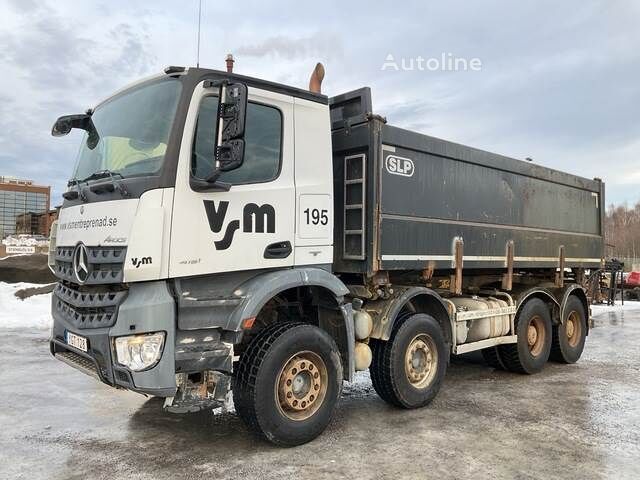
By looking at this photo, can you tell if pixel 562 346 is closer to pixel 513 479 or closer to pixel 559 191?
pixel 559 191

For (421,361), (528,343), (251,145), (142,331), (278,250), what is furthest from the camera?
(528,343)

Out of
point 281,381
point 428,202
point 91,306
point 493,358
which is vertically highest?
point 428,202

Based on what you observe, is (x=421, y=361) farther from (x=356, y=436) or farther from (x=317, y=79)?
(x=317, y=79)

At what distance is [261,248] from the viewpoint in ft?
14.4

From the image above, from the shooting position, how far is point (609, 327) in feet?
42.6

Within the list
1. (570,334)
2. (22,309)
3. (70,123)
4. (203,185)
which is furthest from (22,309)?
(570,334)

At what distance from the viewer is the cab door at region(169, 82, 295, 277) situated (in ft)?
12.9

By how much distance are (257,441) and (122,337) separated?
155 cm

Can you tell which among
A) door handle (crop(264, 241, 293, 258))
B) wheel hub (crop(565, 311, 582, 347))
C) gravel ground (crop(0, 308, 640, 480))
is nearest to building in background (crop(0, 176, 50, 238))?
gravel ground (crop(0, 308, 640, 480))

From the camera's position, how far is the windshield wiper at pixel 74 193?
4373 millimetres

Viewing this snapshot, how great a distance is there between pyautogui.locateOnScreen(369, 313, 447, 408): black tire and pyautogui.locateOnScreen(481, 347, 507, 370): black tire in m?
2.01

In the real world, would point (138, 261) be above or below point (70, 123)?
below

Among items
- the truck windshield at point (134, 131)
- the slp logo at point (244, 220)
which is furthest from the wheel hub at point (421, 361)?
the truck windshield at point (134, 131)

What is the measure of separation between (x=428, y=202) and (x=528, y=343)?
314cm
